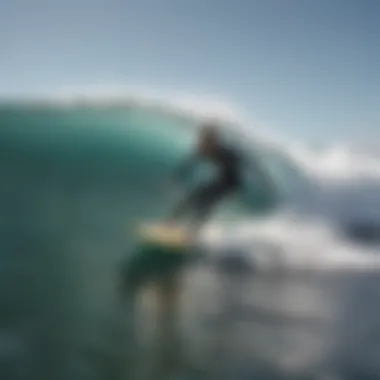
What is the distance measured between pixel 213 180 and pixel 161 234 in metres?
0.15

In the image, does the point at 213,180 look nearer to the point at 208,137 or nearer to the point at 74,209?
the point at 208,137

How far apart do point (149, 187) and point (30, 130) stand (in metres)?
0.26

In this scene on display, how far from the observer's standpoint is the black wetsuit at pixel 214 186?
1410mm

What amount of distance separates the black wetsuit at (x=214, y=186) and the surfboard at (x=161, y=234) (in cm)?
3

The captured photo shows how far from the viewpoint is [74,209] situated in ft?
4.61

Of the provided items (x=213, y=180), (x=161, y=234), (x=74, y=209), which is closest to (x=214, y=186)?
(x=213, y=180)

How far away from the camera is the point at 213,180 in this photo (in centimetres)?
141

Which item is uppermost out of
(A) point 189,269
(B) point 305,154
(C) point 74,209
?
(B) point 305,154

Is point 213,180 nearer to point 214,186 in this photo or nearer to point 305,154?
point 214,186

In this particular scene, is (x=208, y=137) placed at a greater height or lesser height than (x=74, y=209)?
greater

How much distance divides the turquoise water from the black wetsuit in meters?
0.03

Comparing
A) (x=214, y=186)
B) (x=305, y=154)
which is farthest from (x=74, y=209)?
(x=305, y=154)

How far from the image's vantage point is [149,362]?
4.57ft

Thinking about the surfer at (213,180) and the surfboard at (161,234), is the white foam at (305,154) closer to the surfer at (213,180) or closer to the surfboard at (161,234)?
the surfer at (213,180)
